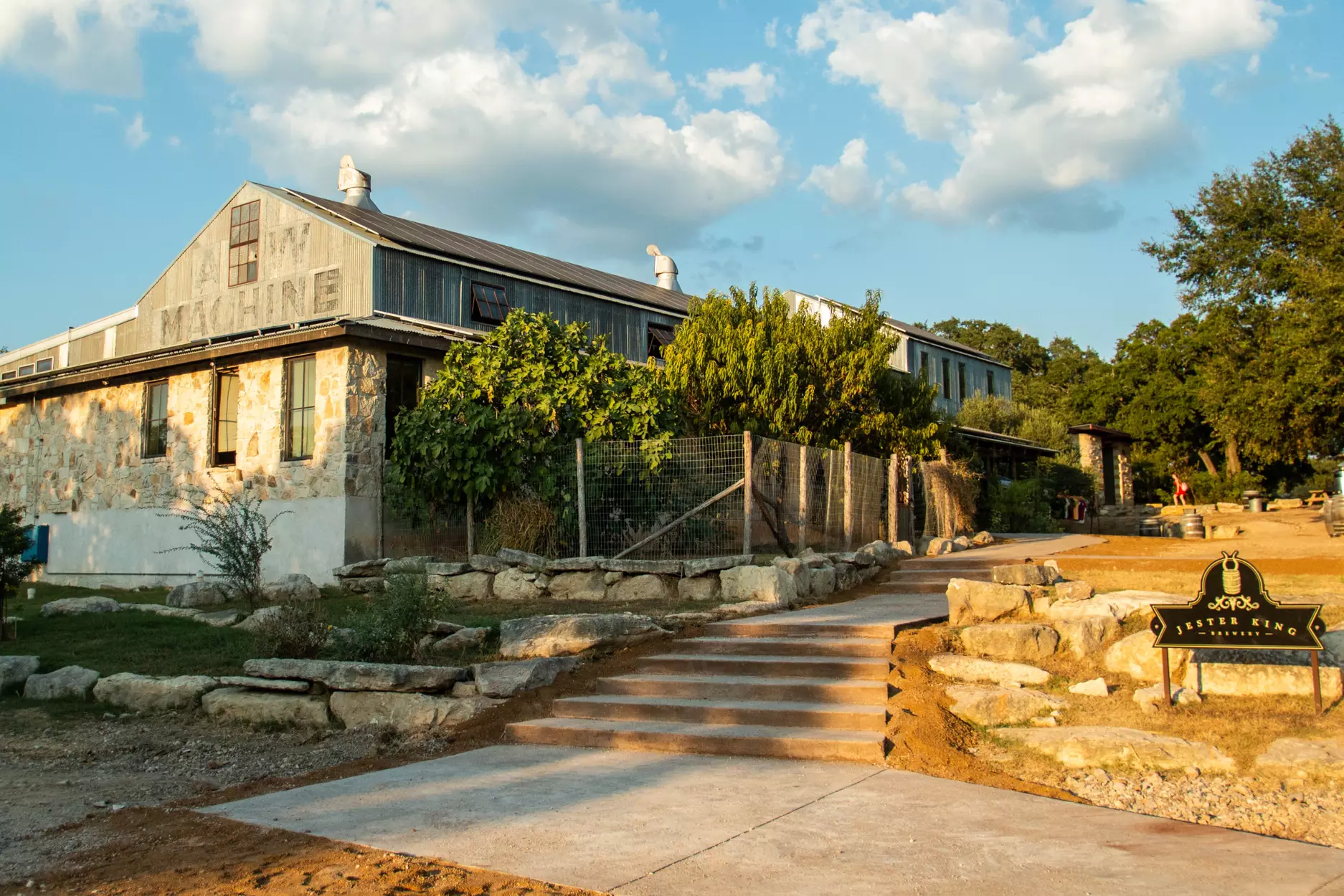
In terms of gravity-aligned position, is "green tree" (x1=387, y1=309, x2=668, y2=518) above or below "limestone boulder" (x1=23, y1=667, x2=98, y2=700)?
above

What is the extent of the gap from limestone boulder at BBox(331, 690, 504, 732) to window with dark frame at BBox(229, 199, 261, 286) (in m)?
19.8

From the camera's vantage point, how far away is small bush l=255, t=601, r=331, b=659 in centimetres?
864

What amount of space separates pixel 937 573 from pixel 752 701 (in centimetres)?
563

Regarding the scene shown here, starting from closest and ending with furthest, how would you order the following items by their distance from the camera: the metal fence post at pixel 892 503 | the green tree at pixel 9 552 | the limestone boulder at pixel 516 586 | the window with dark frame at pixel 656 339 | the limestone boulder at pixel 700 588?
the green tree at pixel 9 552 < the limestone boulder at pixel 700 588 < the limestone boulder at pixel 516 586 < the metal fence post at pixel 892 503 < the window with dark frame at pixel 656 339

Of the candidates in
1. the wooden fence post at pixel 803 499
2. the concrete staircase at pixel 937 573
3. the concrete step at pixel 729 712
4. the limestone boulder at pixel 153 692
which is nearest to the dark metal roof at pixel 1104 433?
the concrete staircase at pixel 937 573

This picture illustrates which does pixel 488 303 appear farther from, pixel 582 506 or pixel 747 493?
pixel 747 493

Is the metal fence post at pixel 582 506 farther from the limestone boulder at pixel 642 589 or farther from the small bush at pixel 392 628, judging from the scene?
the small bush at pixel 392 628

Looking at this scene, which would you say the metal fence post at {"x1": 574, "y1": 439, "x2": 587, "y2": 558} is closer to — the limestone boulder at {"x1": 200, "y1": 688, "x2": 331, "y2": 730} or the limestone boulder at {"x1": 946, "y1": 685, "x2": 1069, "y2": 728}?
the limestone boulder at {"x1": 200, "y1": 688, "x2": 331, "y2": 730}

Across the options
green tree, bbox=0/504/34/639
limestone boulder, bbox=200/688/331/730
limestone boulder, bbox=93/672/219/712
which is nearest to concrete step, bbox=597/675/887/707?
limestone boulder, bbox=200/688/331/730

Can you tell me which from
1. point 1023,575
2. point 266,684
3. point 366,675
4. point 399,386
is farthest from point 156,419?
point 1023,575

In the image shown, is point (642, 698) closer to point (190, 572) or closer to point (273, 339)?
point (273, 339)

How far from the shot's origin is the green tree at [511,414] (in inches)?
524

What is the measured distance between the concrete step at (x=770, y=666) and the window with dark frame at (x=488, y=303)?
1715 centimetres

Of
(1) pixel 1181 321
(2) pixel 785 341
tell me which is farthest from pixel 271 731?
(1) pixel 1181 321
